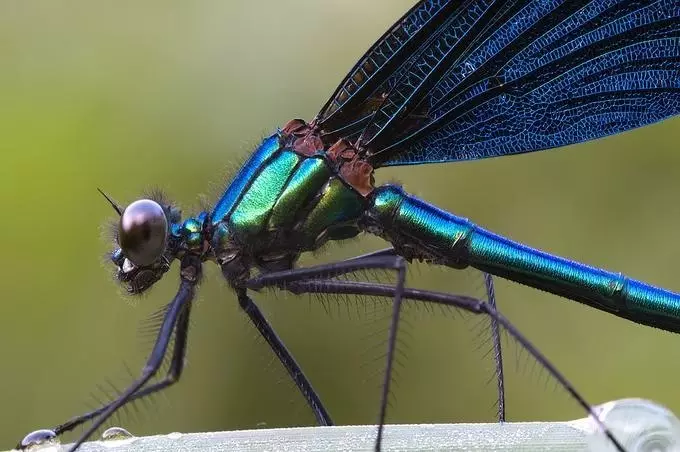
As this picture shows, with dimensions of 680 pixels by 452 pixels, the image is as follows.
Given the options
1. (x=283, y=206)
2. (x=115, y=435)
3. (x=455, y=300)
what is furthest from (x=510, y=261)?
(x=115, y=435)

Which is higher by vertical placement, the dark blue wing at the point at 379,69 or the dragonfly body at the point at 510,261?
the dark blue wing at the point at 379,69

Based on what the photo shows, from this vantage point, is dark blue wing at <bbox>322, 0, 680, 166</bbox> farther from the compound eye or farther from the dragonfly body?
the compound eye

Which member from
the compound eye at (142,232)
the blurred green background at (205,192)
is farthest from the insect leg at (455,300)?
the blurred green background at (205,192)

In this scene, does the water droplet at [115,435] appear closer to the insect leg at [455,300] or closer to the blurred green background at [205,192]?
the insect leg at [455,300]

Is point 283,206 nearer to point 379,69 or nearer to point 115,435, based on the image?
point 379,69

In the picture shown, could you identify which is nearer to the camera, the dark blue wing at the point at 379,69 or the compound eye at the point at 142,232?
the compound eye at the point at 142,232

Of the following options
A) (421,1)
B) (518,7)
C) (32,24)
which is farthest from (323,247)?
(32,24)

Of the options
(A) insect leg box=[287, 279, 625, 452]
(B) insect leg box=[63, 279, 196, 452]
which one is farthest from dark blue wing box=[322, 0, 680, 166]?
(B) insect leg box=[63, 279, 196, 452]

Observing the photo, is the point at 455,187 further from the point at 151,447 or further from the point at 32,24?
the point at 151,447
